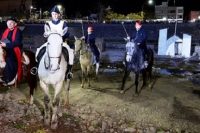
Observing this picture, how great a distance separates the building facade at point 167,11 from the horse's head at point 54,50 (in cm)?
6308

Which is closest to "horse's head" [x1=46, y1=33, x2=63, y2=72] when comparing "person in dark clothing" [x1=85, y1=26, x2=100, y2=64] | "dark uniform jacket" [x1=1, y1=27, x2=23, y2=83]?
"dark uniform jacket" [x1=1, y1=27, x2=23, y2=83]

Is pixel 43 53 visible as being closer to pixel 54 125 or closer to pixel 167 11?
pixel 54 125

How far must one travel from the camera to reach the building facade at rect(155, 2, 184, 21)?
236 feet

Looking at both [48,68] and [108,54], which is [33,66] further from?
[108,54]

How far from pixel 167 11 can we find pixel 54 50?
68.1 m

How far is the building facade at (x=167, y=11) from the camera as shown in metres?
71.9

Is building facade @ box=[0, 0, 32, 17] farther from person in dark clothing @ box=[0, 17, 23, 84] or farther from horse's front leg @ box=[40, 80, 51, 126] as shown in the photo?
horse's front leg @ box=[40, 80, 51, 126]

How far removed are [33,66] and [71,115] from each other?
2.03 m

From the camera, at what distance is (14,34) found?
11500mm

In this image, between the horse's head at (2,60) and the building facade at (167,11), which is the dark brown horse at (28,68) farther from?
the building facade at (167,11)

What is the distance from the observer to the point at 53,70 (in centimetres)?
983

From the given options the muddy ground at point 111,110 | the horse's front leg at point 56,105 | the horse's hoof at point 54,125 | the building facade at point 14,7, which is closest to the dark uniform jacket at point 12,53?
the muddy ground at point 111,110

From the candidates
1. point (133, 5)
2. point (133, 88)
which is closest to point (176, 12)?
point (133, 5)

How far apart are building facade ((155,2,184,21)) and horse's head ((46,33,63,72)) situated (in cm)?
6308
